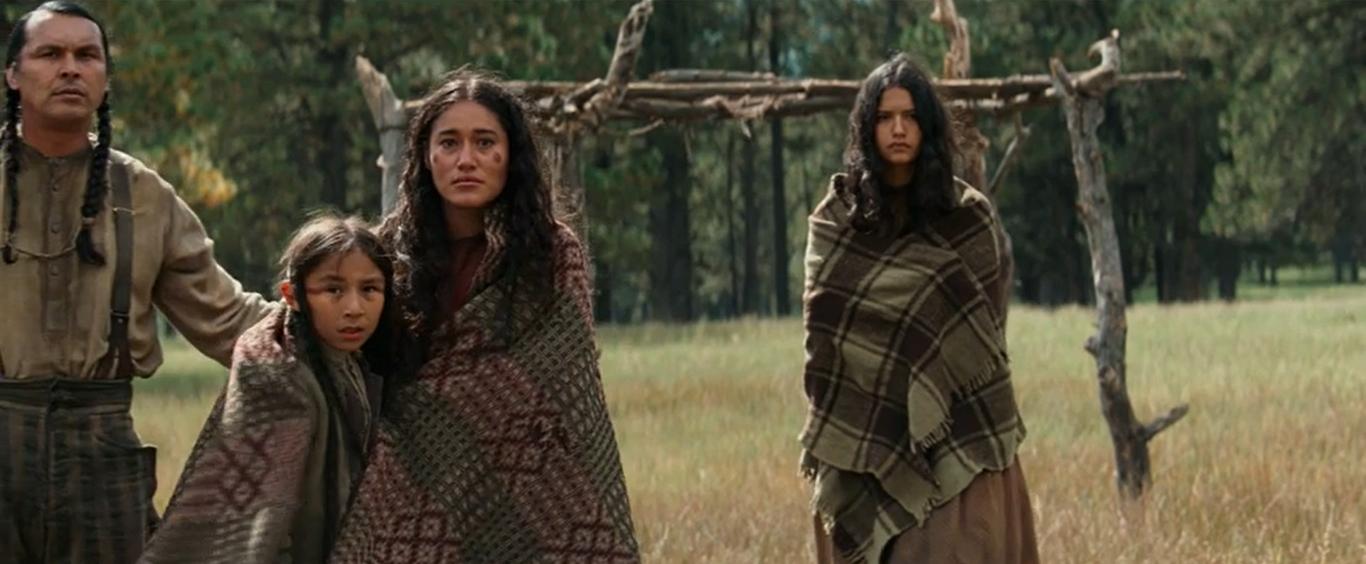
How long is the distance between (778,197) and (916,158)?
3425cm

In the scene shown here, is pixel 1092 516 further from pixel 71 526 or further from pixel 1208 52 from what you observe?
pixel 1208 52

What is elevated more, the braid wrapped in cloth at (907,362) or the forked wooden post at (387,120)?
the forked wooden post at (387,120)

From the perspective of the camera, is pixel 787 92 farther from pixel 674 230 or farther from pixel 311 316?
pixel 674 230

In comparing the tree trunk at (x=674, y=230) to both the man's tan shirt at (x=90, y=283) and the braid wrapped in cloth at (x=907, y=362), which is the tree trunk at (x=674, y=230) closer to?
the braid wrapped in cloth at (x=907, y=362)

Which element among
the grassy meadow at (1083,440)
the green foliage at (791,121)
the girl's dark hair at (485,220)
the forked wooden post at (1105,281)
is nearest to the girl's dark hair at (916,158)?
the girl's dark hair at (485,220)

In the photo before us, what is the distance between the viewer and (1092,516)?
8250mm

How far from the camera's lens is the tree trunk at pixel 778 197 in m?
39.0

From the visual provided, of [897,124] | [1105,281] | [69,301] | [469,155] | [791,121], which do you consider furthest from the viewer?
[791,121]

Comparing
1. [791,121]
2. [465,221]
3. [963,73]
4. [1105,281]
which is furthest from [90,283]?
[791,121]

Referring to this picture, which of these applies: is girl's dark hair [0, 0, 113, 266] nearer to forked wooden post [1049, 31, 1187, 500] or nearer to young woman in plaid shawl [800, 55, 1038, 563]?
young woman in plaid shawl [800, 55, 1038, 563]

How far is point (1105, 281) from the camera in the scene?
9.27 m

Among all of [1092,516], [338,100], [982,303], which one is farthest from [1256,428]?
[338,100]

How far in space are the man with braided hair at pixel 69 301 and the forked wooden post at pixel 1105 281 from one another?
564 centimetres

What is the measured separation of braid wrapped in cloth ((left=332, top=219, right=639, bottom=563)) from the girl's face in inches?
5.7
